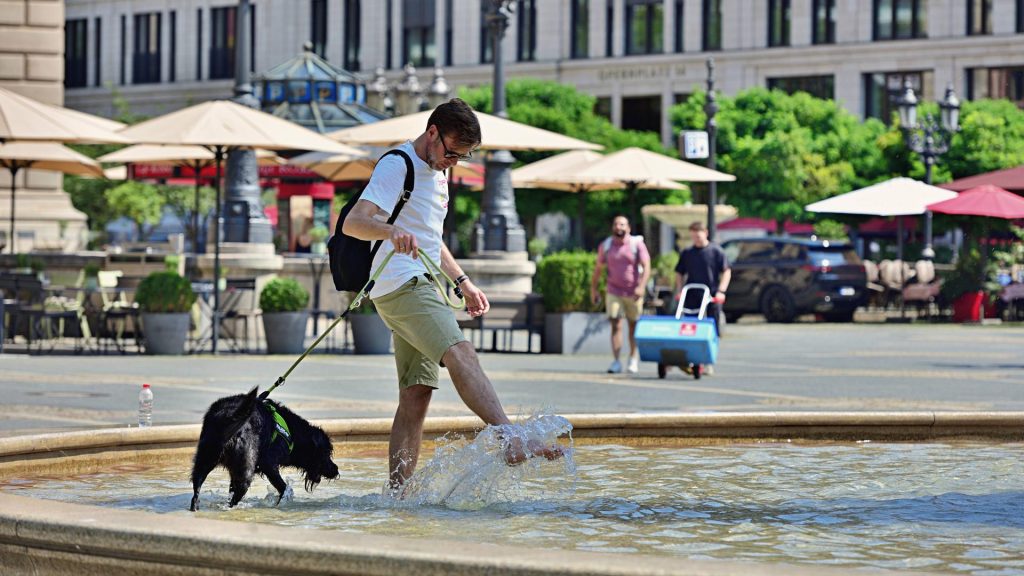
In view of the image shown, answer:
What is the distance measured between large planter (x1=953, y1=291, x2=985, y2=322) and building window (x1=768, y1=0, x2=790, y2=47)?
3454 centimetres

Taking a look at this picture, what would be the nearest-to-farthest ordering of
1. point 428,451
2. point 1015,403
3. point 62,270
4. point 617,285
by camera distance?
point 428,451 → point 1015,403 → point 617,285 → point 62,270

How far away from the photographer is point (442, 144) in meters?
6.98

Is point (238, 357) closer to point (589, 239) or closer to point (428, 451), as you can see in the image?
point (428, 451)

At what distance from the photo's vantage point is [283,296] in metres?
20.0

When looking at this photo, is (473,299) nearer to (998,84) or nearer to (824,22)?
(998,84)

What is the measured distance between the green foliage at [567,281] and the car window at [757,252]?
13652 mm

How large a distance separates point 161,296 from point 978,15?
49.5 m

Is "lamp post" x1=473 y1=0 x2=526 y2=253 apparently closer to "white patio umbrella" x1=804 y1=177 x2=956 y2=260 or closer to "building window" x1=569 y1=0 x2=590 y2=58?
"white patio umbrella" x1=804 y1=177 x2=956 y2=260

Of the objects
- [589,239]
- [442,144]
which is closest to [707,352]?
[442,144]

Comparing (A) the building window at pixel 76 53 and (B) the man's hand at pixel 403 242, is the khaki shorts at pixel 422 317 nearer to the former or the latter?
(B) the man's hand at pixel 403 242

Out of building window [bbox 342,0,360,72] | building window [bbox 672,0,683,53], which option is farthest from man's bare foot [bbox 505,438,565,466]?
building window [bbox 342,0,360,72]

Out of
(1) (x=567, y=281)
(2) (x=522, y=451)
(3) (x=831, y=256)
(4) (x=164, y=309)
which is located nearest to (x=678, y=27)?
(3) (x=831, y=256)

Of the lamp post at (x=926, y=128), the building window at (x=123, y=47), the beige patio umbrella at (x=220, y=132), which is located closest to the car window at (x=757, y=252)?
the lamp post at (x=926, y=128)

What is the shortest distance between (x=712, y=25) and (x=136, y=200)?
2317cm
